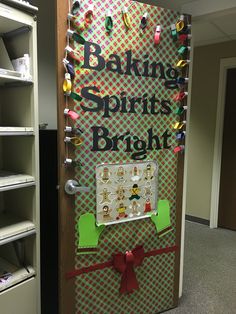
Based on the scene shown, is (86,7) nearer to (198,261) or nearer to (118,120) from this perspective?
(118,120)

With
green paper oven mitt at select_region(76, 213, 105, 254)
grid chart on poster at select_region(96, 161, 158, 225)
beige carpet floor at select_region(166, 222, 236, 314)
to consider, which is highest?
grid chart on poster at select_region(96, 161, 158, 225)

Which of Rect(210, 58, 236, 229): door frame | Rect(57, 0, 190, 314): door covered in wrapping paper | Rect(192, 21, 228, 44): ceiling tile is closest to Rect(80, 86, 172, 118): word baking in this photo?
Rect(57, 0, 190, 314): door covered in wrapping paper

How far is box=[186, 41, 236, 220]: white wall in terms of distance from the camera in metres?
3.57

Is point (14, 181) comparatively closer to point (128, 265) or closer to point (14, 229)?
point (14, 229)

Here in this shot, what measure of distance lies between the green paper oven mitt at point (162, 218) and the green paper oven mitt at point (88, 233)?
400 millimetres

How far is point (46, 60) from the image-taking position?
1987mm

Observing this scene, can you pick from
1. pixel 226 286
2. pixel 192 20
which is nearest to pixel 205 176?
pixel 226 286

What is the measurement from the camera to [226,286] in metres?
2.41

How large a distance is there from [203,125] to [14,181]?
9.43 feet

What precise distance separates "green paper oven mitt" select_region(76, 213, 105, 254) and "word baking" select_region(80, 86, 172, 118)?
0.61 meters

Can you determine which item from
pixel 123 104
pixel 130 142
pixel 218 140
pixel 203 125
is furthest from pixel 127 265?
pixel 203 125

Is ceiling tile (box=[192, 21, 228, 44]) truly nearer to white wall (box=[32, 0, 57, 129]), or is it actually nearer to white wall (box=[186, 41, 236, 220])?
white wall (box=[186, 41, 236, 220])

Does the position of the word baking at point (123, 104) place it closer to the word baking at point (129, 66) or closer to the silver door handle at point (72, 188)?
the word baking at point (129, 66)

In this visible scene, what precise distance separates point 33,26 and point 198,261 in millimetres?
2552
